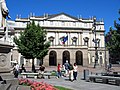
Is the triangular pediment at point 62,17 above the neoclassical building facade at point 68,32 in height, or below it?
above

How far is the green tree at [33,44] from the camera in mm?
32125

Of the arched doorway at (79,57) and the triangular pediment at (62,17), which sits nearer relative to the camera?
the arched doorway at (79,57)

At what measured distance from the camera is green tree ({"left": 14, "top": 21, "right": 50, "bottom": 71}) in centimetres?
3212

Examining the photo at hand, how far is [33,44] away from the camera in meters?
32.4

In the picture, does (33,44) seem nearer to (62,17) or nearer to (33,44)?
(33,44)

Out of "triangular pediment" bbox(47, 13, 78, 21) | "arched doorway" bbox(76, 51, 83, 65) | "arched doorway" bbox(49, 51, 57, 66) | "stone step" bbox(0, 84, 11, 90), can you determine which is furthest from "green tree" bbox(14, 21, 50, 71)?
Answer: "triangular pediment" bbox(47, 13, 78, 21)

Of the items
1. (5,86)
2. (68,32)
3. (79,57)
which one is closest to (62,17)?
(68,32)

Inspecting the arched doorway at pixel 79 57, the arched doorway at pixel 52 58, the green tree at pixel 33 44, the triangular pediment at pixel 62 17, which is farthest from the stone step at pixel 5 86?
the triangular pediment at pixel 62 17

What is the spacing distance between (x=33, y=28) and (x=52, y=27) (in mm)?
32794

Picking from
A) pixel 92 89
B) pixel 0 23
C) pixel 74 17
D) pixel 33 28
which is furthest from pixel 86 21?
pixel 0 23

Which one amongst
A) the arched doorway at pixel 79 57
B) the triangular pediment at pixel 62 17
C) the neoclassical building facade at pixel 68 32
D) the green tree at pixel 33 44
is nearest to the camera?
the green tree at pixel 33 44

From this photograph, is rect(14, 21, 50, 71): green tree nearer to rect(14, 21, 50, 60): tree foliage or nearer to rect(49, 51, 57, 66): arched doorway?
rect(14, 21, 50, 60): tree foliage

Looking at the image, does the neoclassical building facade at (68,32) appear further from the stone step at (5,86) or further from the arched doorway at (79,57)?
the stone step at (5,86)

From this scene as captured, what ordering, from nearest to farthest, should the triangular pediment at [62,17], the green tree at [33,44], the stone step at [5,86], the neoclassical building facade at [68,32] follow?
the stone step at [5,86]
the green tree at [33,44]
the neoclassical building facade at [68,32]
the triangular pediment at [62,17]
